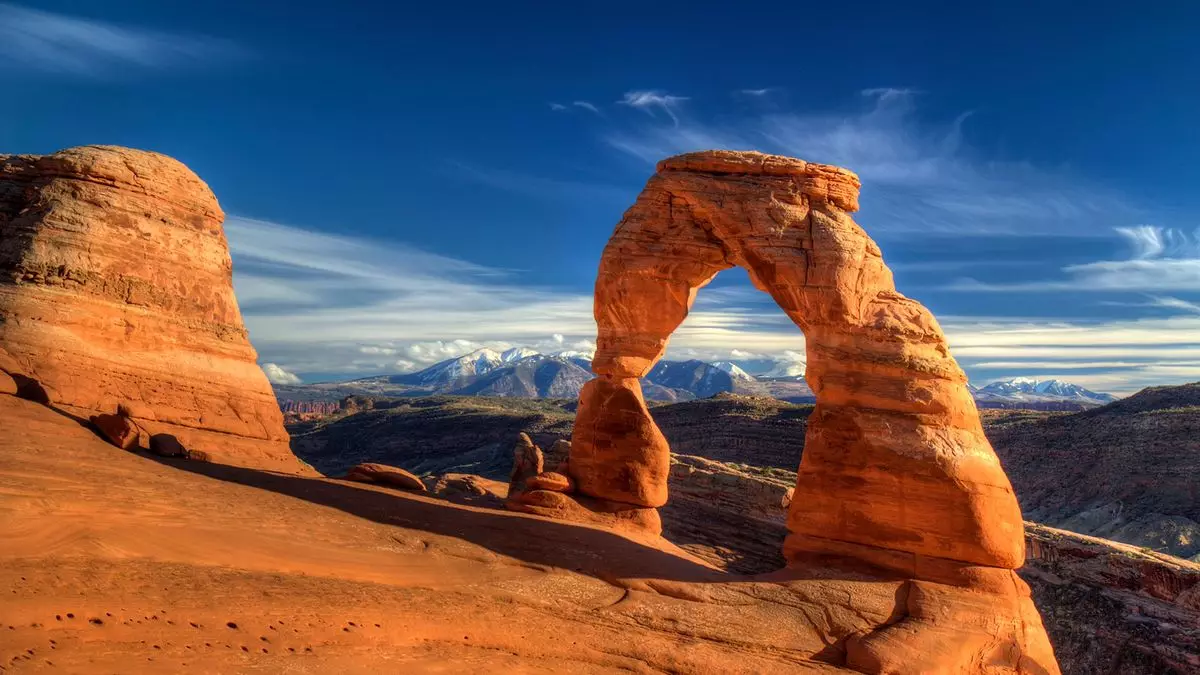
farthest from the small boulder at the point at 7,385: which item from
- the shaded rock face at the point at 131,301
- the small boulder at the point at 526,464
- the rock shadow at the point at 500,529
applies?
the small boulder at the point at 526,464

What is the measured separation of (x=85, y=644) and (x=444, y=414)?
264ft

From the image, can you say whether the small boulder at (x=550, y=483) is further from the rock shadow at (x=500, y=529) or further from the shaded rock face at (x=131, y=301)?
the shaded rock face at (x=131, y=301)

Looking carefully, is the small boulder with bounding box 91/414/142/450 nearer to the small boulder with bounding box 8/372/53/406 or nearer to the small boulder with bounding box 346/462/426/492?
the small boulder with bounding box 8/372/53/406

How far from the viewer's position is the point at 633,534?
1798 cm

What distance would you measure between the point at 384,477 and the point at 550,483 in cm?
393

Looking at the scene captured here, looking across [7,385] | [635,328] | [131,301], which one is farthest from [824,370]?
[7,385]

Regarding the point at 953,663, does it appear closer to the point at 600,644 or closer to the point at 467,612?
the point at 600,644

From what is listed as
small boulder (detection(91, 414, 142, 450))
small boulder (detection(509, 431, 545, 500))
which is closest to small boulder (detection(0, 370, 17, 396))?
small boulder (detection(91, 414, 142, 450))

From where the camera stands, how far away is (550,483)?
18.7 metres

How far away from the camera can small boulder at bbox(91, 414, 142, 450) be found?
51.7 ft

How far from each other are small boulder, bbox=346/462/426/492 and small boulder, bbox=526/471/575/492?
108 inches

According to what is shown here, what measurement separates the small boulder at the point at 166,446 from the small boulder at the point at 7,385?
2703 mm

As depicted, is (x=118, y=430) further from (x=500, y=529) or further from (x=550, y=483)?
(x=550, y=483)

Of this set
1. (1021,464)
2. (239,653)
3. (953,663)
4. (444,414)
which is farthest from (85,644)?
(444,414)
